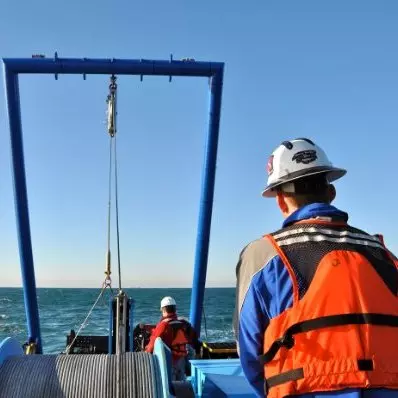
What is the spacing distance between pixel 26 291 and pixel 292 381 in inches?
382

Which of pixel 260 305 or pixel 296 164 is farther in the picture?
pixel 296 164

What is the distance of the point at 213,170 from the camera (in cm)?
1149

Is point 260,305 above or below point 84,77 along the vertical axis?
below

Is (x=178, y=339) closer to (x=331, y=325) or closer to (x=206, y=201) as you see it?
(x=206, y=201)

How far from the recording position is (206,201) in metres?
11.5

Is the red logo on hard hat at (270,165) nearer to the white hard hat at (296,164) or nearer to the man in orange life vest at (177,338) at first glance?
the white hard hat at (296,164)

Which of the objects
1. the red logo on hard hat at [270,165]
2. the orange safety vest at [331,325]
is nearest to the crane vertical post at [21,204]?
the red logo on hard hat at [270,165]

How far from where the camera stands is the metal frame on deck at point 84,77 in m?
10.7

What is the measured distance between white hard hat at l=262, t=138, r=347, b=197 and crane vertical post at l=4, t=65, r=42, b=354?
8.86 m

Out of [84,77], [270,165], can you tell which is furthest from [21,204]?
[270,165]

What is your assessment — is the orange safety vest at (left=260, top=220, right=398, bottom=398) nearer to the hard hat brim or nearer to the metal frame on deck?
the hard hat brim

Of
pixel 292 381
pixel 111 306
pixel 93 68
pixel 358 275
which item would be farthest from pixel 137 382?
pixel 93 68

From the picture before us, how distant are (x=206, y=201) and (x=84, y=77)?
343cm

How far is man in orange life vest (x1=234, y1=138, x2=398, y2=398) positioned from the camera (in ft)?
7.68
